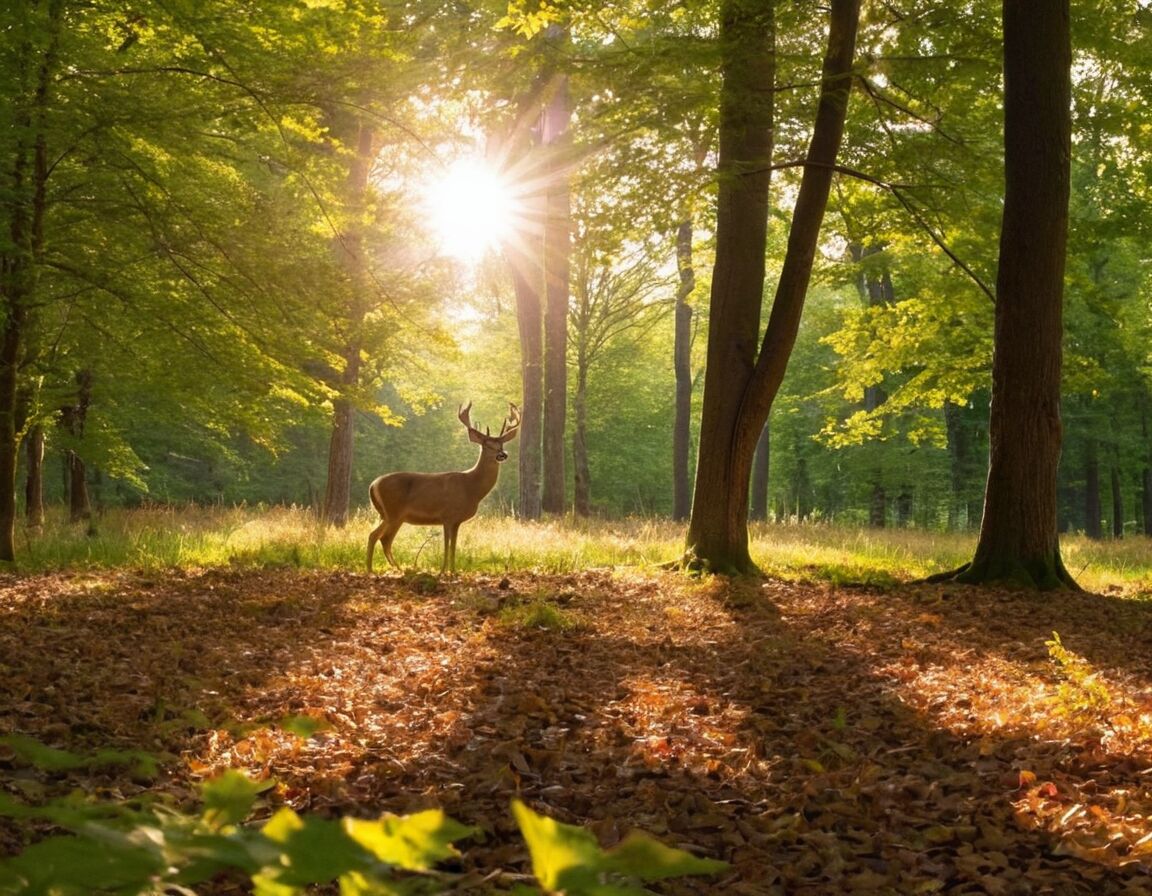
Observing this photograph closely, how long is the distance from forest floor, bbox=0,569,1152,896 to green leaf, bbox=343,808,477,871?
2221 millimetres

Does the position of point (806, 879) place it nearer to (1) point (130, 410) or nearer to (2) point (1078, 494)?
(1) point (130, 410)

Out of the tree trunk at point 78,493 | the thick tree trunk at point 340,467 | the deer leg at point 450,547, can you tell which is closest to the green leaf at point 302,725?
the deer leg at point 450,547

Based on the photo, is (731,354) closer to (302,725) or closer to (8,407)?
(8,407)

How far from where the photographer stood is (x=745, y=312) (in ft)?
36.7

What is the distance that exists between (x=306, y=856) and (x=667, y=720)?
4192 mm

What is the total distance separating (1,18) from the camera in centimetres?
686

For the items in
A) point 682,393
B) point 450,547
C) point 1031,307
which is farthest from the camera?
point 682,393

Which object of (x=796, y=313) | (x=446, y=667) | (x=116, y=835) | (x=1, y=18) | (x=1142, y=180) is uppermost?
(x=1142, y=180)

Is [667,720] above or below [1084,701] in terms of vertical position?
below

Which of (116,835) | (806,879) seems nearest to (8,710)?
(806,879)

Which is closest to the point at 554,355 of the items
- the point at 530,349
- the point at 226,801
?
the point at 530,349

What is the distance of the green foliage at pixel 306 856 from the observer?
867 mm

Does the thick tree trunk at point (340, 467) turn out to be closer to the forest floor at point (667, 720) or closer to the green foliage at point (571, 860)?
the forest floor at point (667, 720)

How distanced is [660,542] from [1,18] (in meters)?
10.4
